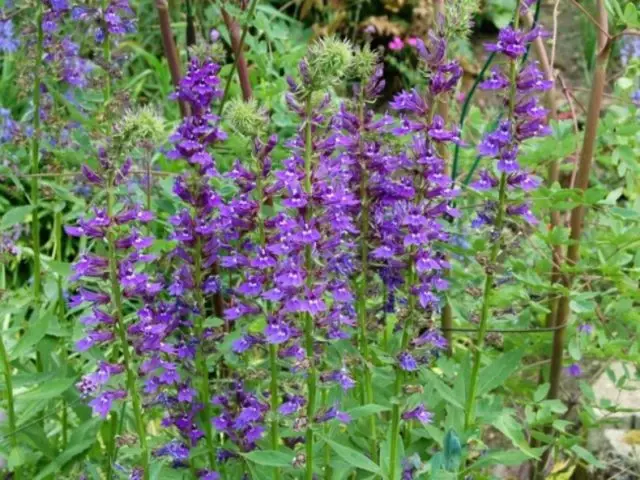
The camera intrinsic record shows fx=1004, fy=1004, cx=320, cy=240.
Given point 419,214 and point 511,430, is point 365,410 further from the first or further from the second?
point 511,430

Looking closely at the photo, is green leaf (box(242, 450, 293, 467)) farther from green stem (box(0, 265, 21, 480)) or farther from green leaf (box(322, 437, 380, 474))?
green stem (box(0, 265, 21, 480))

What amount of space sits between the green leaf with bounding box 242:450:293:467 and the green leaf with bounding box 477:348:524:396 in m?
0.54

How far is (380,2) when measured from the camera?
285 inches

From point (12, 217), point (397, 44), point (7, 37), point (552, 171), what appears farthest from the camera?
point (397, 44)

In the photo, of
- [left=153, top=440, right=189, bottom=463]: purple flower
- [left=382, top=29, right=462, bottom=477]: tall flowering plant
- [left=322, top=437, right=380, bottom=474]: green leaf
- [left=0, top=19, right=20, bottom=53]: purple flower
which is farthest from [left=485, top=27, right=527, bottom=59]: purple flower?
[left=0, top=19, right=20, bottom=53]: purple flower

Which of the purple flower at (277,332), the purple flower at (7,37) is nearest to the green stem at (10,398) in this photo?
the purple flower at (277,332)

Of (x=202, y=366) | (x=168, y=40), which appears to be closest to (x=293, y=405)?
(x=202, y=366)

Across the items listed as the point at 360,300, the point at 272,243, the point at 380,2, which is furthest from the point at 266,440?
the point at 380,2

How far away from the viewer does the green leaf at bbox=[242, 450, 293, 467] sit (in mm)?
2188

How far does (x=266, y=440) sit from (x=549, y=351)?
3.89ft

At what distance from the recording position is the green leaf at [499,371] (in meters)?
2.45

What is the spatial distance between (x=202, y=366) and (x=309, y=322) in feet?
1.26

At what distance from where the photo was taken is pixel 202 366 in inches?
93.0

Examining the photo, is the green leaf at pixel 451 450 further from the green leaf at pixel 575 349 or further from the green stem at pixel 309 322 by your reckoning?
the green leaf at pixel 575 349
